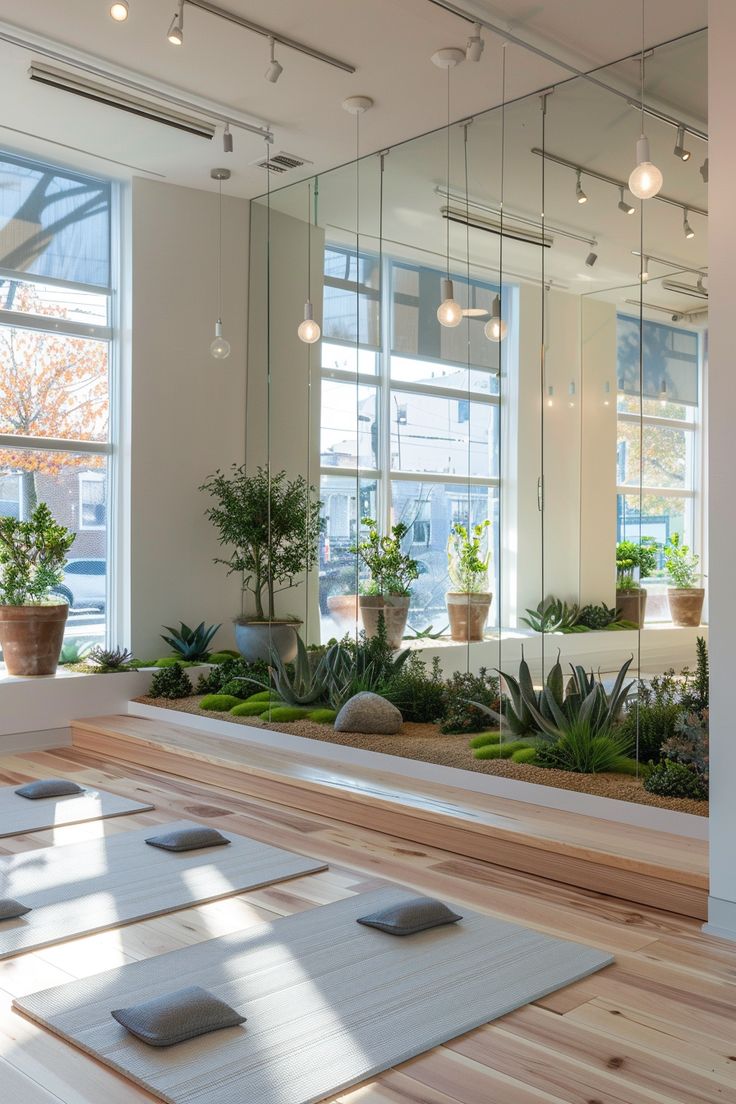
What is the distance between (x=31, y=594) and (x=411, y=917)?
4255 mm

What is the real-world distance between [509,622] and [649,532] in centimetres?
112

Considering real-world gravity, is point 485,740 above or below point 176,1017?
above

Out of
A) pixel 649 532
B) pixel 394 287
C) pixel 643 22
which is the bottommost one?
pixel 649 532

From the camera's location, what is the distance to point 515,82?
5559 mm

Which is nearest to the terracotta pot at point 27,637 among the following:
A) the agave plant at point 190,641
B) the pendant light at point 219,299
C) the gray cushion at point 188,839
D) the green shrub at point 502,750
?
the agave plant at point 190,641

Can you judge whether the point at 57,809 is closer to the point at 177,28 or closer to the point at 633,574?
the point at 633,574

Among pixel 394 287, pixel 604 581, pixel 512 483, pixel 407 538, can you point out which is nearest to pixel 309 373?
pixel 394 287

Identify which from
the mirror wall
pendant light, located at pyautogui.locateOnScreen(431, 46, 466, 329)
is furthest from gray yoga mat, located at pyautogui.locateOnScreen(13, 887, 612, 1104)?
pendant light, located at pyautogui.locateOnScreen(431, 46, 466, 329)

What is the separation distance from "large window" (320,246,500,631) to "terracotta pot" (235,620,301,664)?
40 cm

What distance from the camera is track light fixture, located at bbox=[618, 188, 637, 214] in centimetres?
485

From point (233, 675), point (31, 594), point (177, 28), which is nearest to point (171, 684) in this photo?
point (233, 675)

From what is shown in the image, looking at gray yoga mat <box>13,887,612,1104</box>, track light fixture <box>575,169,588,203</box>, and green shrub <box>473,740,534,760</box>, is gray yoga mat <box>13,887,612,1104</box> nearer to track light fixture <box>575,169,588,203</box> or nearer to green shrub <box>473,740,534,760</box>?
green shrub <box>473,740,534,760</box>

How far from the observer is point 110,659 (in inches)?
281

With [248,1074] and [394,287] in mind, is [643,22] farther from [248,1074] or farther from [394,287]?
[248,1074]
